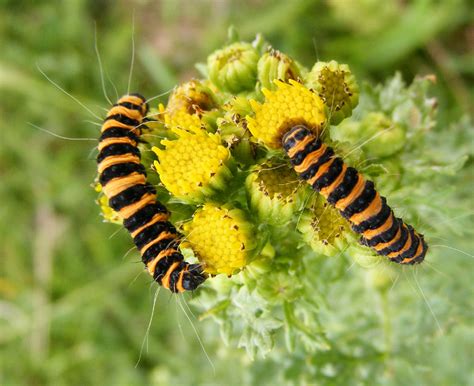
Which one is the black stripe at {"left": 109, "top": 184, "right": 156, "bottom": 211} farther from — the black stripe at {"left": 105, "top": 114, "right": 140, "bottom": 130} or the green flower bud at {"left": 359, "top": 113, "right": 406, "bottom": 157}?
the green flower bud at {"left": 359, "top": 113, "right": 406, "bottom": 157}

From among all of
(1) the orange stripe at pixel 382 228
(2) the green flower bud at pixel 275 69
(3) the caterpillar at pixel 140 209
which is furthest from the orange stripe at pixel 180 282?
(2) the green flower bud at pixel 275 69

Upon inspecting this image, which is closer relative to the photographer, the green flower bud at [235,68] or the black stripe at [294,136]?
the black stripe at [294,136]

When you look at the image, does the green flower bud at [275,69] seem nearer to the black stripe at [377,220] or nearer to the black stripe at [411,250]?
the black stripe at [377,220]

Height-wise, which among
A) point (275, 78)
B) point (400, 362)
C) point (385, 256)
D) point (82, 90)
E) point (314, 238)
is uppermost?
point (82, 90)

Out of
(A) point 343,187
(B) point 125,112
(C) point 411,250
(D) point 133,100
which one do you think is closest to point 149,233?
(B) point 125,112

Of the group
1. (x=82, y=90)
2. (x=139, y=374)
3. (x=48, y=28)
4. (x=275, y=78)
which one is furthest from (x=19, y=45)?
(x=275, y=78)

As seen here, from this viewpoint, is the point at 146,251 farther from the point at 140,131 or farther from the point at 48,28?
the point at 48,28

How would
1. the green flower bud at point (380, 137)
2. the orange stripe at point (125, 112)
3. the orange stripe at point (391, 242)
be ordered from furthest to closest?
the green flower bud at point (380, 137) → the orange stripe at point (125, 112) → the orange stripe at point (391, 242)
